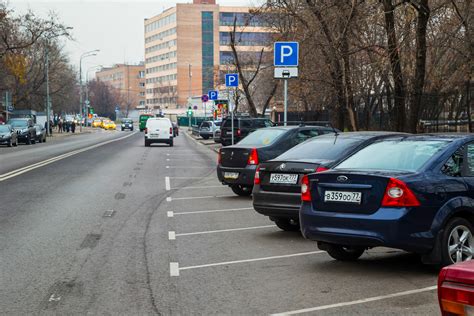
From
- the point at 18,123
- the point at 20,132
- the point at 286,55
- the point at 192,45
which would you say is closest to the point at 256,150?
the point at 286,55

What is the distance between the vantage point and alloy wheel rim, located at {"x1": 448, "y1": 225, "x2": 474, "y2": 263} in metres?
7.50

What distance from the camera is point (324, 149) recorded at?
10844 mm

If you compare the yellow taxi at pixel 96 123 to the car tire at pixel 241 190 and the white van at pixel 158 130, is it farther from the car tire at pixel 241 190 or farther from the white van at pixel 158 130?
the car tire at pixel 241 190

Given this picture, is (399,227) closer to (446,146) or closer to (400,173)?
(400,173)

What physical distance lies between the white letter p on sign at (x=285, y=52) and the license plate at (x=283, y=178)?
8.85 m

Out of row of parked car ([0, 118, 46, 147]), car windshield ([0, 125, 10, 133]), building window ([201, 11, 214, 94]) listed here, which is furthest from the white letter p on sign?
building window ([201, 11, 214, 94])

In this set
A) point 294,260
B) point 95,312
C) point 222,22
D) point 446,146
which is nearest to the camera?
point 95,312

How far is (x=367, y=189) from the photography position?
297 inches

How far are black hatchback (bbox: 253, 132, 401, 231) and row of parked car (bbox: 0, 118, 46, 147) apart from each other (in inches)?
1499

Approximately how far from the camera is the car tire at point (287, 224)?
11.0 metres

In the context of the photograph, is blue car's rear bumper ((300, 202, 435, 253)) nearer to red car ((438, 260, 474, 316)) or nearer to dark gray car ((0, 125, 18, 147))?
red car ((438, 260, 474, 316))

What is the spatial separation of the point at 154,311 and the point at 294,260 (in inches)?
111

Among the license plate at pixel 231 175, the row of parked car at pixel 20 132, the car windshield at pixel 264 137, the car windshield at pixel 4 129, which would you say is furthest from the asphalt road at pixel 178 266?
the car windshield at pixel 4 129

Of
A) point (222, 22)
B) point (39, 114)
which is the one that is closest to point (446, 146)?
point (39, 114)
